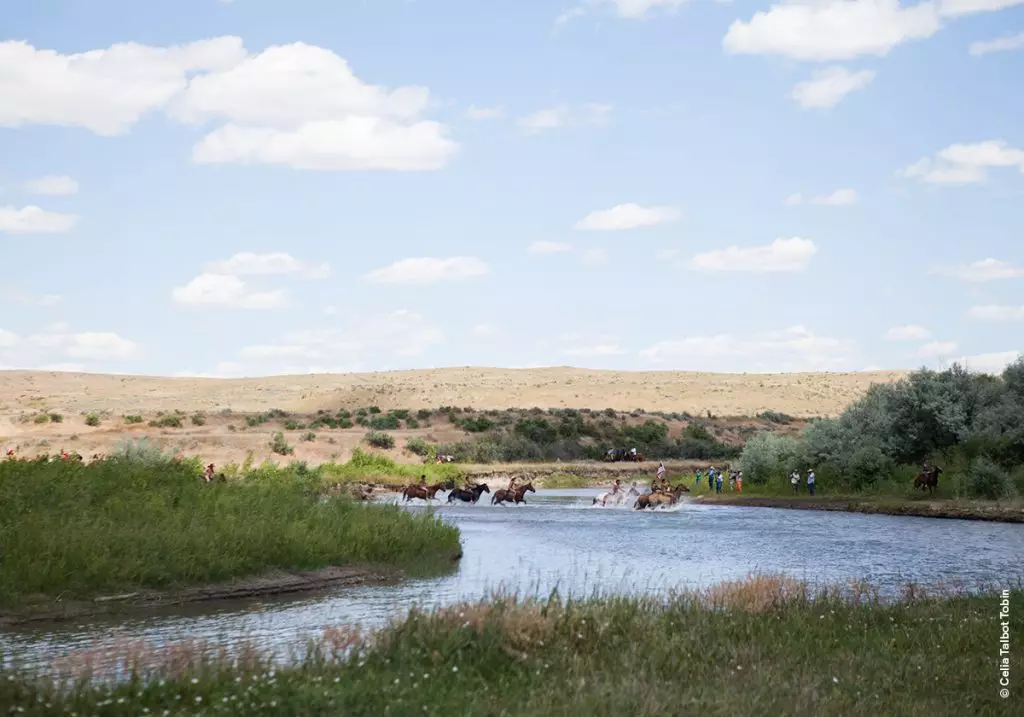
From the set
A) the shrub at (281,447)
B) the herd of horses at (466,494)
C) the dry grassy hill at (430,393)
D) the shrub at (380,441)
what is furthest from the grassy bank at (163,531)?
the dry grassy hill at (430,393)

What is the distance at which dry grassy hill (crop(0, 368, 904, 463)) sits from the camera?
13614 cm

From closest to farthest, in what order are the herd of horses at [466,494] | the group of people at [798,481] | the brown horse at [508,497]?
the herd of horses at [466,494], the brown horse at [508,497], the group of people at [798,481]

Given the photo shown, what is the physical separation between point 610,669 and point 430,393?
139 meters

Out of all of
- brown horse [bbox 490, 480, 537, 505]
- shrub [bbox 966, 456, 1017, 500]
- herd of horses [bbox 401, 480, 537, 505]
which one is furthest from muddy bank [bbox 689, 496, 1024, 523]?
herd of horses [bbox 401, 480, 537, 505]

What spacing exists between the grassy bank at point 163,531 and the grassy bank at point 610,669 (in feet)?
25.7

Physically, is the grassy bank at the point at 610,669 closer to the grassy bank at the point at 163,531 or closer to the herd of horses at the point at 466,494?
the grassy bank at the point at 163,531

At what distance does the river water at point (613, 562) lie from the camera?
18.4 meters

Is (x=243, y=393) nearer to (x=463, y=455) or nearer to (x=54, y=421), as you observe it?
(x=54, y=421)

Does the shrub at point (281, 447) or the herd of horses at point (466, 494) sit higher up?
the shrub at point (281, 447)

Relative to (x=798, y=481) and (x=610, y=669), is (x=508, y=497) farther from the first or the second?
(x=610, y=669)

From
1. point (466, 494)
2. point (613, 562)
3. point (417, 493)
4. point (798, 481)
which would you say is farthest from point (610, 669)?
point (798, 481)

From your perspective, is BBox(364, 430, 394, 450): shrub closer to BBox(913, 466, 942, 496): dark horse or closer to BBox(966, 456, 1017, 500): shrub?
BBox(913, 466, 942, 496): dark horse

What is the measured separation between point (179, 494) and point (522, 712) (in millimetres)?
18487

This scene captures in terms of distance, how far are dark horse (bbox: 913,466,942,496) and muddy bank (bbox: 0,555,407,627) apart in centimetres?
2905
